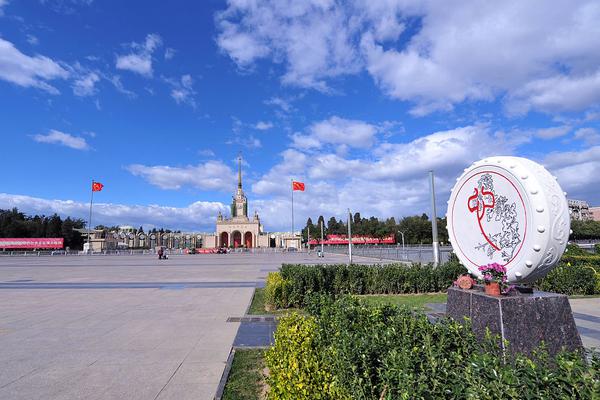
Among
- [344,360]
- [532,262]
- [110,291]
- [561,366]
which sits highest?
[532,262]

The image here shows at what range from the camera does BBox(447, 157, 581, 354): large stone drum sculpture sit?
368 cm

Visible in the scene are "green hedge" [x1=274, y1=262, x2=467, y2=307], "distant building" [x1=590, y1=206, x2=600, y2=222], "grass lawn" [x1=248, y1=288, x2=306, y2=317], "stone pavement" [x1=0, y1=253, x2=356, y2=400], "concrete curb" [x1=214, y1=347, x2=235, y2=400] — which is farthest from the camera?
"distant building" [x1=590, y1=206, x2=600, y2=222]

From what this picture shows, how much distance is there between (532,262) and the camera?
3.92m

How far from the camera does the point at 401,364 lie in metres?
2.33

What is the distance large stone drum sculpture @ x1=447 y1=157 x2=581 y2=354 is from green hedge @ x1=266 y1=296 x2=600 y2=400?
0.48m

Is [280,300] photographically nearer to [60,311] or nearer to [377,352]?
[60,311]

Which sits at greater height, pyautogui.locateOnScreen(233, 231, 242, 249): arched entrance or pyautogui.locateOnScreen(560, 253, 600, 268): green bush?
pyautogui.locateOnScreen(233, 231, 242, 249): arched entrance

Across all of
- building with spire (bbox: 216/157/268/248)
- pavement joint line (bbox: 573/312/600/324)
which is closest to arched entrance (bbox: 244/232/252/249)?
building with spire (bbox: 216/157/268/248)

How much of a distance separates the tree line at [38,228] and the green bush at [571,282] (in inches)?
3814

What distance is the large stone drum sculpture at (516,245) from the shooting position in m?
3.68

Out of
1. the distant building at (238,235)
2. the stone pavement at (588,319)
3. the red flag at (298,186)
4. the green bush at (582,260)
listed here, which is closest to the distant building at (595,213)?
the distant building at (238,235)

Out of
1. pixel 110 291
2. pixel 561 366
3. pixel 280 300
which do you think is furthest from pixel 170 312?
pixel 561 366

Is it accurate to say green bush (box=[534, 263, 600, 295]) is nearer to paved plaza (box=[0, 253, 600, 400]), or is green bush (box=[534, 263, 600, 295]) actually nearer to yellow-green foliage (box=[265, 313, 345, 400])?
paved plaza (box=[0, 253, 600, 400])

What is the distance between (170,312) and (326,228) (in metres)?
109
